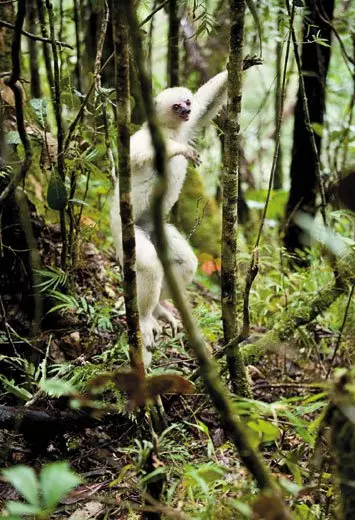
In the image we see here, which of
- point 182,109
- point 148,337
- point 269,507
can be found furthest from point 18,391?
point 182,109

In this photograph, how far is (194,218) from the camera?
8.23m

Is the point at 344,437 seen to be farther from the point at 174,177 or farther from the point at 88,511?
the point at 174,177

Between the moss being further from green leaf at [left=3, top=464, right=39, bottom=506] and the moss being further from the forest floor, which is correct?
green leaf at [left=3, top=464, right=39, bottom=506]

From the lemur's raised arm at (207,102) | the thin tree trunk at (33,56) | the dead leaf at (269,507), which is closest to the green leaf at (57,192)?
the lemur's raised arm at (207,102)

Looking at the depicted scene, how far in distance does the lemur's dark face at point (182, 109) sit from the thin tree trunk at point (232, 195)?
5.83ft

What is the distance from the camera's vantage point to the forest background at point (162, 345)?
2295mm

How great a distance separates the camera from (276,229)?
8.80 meters

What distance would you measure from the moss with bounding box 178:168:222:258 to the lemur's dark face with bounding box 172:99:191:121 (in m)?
2.67

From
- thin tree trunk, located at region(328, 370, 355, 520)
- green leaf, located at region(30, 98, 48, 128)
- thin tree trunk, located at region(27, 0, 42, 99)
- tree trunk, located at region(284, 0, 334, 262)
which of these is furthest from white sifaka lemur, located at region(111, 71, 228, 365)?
thin tree trunk, located at region(27, 0, 42, 99)

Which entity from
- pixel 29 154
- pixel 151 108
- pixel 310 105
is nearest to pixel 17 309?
pixel 29 154

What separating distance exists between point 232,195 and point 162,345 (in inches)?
72.8

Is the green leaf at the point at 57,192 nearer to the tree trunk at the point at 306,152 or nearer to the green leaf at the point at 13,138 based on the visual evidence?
the green leaf at the point at 13,138

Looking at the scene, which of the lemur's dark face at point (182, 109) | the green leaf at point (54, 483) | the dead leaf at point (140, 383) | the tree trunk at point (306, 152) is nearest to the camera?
the green leaf at point (54, 483)

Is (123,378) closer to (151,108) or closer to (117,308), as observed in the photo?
(151,108)
